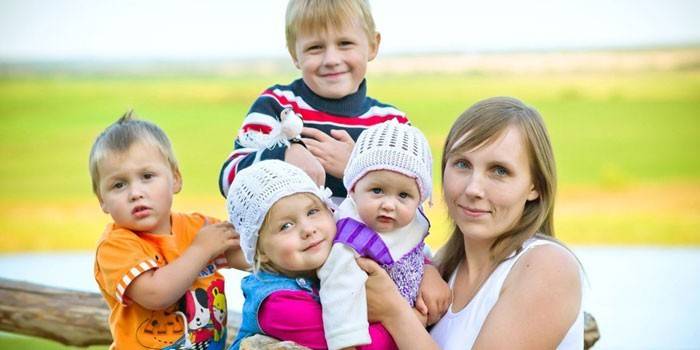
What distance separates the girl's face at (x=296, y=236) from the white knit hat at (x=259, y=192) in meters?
0.02

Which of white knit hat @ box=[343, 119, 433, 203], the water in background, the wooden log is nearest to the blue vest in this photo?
white knit hat @ box=[343, 119, 433, 203]

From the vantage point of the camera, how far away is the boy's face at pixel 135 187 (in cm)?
266

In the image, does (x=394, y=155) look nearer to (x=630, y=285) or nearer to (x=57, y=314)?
(x=57, y=314)

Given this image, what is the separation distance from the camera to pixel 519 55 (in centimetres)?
1159

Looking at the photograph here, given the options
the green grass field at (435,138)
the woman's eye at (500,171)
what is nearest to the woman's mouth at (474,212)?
the woman's eye at (500,171)

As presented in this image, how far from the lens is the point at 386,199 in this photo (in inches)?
90.9

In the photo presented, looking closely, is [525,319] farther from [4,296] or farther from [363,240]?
[4,296]

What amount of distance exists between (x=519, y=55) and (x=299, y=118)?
9.28 meters

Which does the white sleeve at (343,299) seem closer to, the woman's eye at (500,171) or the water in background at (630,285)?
the woman's eye at (500,171)

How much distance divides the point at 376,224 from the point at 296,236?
229 mm

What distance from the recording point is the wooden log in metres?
3.91

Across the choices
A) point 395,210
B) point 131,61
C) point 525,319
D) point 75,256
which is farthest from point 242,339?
point 131,61

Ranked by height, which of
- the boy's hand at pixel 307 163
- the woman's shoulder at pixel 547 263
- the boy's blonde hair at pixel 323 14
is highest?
the boy's blonde hair at pixel 323 14

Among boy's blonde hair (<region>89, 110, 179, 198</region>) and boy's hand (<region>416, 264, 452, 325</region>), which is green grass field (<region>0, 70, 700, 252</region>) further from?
boy's hand (<region>416, 264, 452, 325</region>)
